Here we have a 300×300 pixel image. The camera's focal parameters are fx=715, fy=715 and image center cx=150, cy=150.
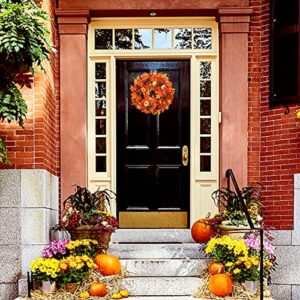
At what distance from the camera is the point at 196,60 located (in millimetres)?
9070

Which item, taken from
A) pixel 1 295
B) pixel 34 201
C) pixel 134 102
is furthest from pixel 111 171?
pixel 1 295

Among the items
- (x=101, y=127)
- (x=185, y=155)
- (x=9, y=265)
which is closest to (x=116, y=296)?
(x=9, y=265)

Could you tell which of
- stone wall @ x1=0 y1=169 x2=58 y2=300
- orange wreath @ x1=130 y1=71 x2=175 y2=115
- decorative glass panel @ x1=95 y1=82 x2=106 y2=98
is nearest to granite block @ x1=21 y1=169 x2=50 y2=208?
stone wall @ x1=0 y1=169 x2=58 y2=300

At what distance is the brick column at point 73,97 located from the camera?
28.5 feet

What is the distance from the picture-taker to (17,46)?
6684 mm

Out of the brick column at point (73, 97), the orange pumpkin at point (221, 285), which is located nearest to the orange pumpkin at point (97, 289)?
the orange pumpkin at point (221, 285)

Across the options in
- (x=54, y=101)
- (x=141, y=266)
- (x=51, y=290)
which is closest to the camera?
(x=51, y=290)

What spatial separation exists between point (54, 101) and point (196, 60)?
6.14 ft

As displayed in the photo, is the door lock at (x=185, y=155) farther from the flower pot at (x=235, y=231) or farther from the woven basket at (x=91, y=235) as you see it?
the woven basket at (x=91, y=235)

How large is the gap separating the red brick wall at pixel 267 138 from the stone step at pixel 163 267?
49.6 inches

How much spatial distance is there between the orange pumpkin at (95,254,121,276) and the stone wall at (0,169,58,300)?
0.63 m

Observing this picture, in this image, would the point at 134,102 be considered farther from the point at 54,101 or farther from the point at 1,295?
the point at 1,295

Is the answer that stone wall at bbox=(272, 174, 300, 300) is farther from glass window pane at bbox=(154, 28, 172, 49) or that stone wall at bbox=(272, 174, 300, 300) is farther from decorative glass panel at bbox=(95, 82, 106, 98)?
decorative glass panel at bbox=(95, 82, 106, 98)

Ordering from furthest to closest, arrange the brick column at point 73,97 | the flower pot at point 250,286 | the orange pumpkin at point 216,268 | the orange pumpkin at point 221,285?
the brick column at point 73,97
the orange pumpkin at point 216,268
the flower pot at point 250,286
the orange pumpkin at point 221,285
